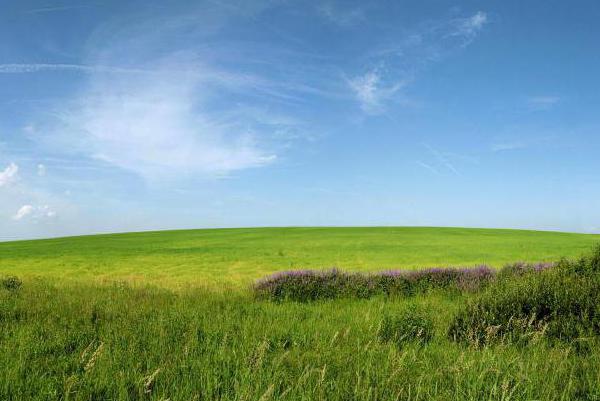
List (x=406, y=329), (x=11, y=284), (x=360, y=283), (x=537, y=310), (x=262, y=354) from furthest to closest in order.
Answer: (x=11, y=284), (x=360, y=283), (x=537, y=310), (x=406, y=329), (x=262, y=354)

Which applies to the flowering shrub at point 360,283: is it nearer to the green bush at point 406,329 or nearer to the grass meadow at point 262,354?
the grass meadow at point 262,354

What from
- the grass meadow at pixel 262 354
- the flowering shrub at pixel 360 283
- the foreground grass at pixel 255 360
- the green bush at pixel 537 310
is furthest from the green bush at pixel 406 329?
the flowering shrub at pixel 360 283

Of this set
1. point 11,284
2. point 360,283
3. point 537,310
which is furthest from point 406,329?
point 11,284

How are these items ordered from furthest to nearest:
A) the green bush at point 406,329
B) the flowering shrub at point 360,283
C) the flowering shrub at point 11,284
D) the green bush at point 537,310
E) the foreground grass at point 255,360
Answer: the flowering shrub at point 11,284 < the flowering shrub at point 360,283 < the green bush at point 537,310 < the green bush at point 406,329 < the foreground grass at point 255,360

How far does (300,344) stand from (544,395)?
2793 mm

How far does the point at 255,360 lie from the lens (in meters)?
4.62

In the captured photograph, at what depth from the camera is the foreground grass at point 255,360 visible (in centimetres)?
379

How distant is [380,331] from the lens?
20.6ft

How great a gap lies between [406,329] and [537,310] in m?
2.42

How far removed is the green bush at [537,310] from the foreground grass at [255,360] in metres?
0.52

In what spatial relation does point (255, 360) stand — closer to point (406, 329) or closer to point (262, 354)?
point (262, 354)

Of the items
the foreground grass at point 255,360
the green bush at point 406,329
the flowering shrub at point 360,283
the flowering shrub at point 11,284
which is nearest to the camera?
the foreground grass at point 255,360

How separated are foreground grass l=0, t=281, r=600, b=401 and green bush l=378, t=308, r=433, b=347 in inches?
6.8

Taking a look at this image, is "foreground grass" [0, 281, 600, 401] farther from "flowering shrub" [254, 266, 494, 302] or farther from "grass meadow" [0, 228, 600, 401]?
"flowering shrub" [254, 266, 494, 302]
